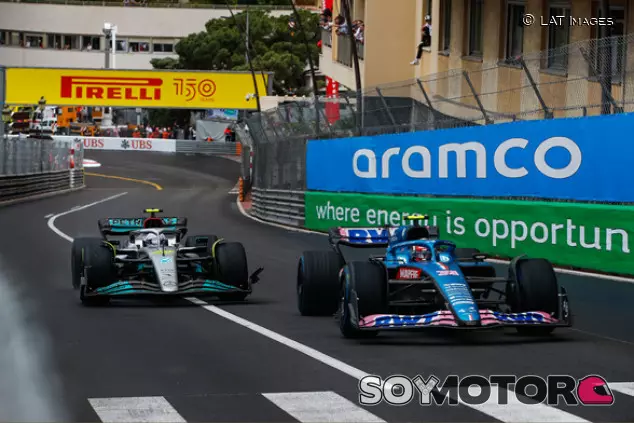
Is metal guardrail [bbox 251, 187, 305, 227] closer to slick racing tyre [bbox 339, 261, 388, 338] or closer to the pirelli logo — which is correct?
slick racing tyre [bbox 339, 261, 388, 338]

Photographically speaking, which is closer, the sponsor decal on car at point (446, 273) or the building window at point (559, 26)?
the sponsor decal on car at point (446, 273)

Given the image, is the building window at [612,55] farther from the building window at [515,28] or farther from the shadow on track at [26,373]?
Result: the building window at [515,28]

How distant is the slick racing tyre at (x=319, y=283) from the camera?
1224 centimetres

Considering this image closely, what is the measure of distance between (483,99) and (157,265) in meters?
8.19

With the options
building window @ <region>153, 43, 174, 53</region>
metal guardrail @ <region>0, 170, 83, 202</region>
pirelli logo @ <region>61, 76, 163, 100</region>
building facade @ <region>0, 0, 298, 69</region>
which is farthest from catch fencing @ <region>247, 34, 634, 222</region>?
building window @ <region>153, 43, 174, 53</region>

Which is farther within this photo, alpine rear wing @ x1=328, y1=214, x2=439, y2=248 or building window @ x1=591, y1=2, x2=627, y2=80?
building window @ x1=591, y1=2, x2=627, y2=80

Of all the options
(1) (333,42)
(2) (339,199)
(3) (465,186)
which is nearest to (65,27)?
(1) (333,42)

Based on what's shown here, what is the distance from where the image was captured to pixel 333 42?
49625 mm

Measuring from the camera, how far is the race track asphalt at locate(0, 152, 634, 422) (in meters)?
7.55

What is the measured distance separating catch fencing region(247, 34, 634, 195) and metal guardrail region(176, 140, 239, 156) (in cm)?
5538

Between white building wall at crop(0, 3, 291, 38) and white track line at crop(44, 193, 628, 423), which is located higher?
white building wall at crop(0, 3, 291, 38)

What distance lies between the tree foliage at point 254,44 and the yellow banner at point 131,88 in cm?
2552

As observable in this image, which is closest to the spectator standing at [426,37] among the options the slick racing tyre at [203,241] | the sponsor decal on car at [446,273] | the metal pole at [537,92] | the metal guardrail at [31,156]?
the metal guardrail at [31,156]

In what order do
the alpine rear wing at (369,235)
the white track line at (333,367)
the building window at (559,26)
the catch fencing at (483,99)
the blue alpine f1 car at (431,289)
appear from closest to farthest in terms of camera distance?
the white track line at (333,367) → the blue alpine f1 car at (431,289) → the alpine rear wing at (369,235) → the catch fencing at (483,99) → the building window at (559,26)
